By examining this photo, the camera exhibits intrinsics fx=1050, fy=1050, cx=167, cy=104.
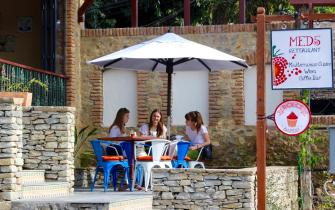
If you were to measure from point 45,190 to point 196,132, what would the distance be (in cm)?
433

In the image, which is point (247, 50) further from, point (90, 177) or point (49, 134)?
point (49, 134)

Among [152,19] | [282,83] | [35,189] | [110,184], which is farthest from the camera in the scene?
[152,19]

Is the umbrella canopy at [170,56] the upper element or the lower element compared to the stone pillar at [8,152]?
upper

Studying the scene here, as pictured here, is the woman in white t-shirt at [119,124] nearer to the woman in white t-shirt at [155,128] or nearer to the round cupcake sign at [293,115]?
the woman in white t-shirt at [155,128]

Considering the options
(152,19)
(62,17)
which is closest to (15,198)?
(62,17)

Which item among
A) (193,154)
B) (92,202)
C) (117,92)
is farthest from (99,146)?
(117,92)

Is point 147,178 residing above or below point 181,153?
below

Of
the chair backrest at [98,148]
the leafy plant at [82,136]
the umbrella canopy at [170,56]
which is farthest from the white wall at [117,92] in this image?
the chair backrest at [98,148]

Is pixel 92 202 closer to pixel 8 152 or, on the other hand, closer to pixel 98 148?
pixel 8 152

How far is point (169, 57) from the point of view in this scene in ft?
52.4

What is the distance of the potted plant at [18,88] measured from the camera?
45.9ft

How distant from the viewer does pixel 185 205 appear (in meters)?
13.9

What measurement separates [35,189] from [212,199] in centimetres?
231

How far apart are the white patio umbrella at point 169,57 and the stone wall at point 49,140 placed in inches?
81.1
